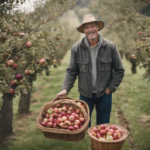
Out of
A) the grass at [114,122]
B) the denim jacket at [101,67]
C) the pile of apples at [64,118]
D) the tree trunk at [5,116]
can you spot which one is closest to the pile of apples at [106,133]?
the pile of apples at [64,118]

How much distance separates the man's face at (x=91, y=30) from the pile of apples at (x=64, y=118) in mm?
1349

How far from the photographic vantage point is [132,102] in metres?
7.84

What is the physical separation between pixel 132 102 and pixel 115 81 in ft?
15.5

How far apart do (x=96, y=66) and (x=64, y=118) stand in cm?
114

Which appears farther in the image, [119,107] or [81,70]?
[119,107]

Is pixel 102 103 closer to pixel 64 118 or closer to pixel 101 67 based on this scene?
pixel 101 67

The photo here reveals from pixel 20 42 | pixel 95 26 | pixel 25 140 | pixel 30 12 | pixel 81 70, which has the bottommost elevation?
pixel 25 140

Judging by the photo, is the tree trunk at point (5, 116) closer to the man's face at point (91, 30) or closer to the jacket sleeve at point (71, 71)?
the jacket sleeve at point (71, 71)

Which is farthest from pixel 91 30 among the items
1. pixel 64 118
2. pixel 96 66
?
pixel 64 118

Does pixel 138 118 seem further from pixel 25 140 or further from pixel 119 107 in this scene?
pixel 25 140

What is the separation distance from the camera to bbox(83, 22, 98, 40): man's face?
342cm

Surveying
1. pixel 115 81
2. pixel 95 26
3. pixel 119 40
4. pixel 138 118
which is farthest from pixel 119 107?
pixel 119 40

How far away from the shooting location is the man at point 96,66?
11.4 feet

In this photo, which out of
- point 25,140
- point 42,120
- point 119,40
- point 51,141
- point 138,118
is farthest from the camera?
point 119,40
